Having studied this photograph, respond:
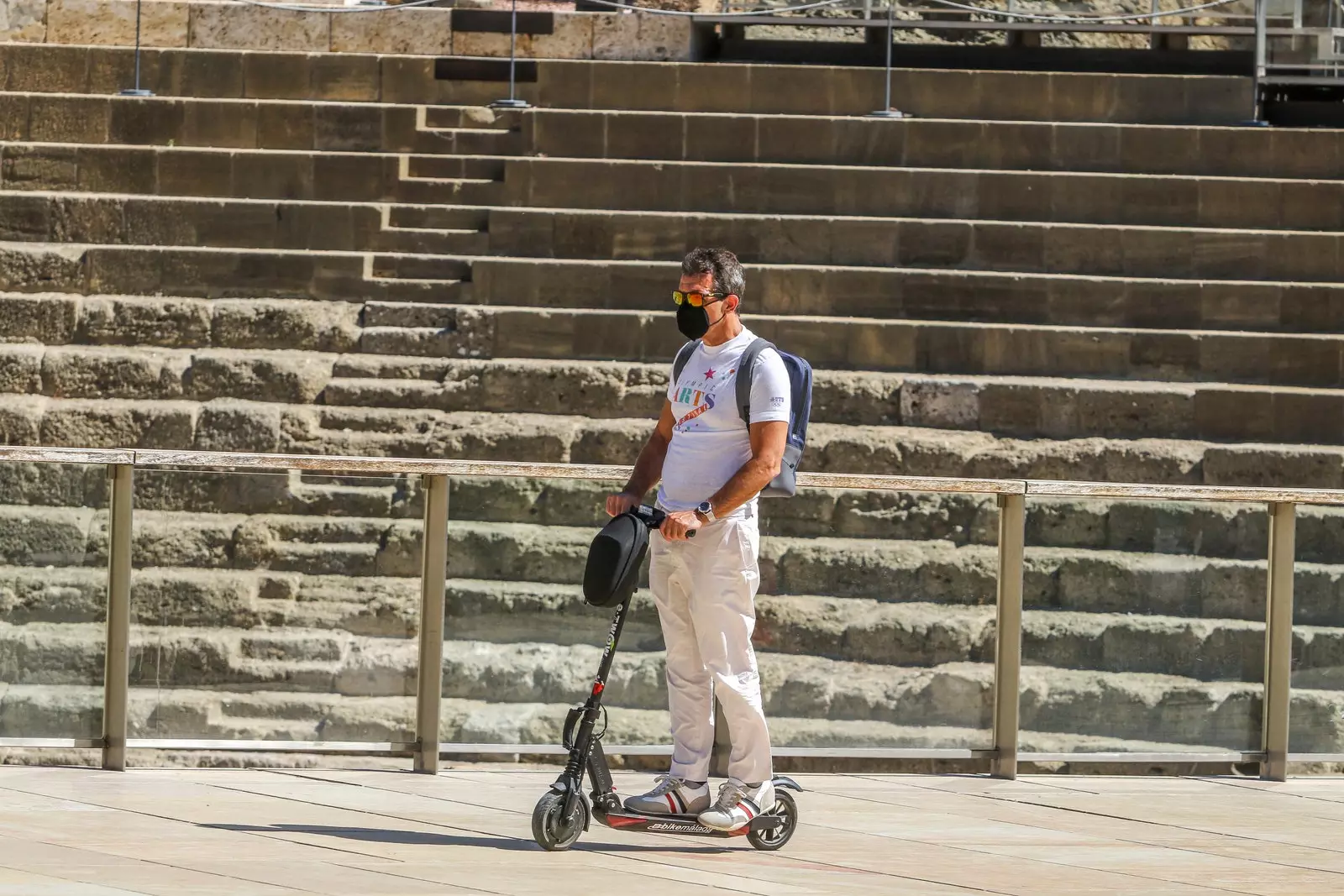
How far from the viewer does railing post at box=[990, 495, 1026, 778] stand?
7.25m

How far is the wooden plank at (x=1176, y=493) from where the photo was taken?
7234mm

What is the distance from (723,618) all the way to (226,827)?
5.56 feet

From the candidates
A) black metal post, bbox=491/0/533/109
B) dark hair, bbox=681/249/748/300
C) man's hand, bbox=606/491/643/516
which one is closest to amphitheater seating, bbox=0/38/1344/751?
black metal post, bbox=491/0/533/109

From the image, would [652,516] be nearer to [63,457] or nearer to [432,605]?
[432,605]

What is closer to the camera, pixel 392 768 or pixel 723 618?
pixel 723 618

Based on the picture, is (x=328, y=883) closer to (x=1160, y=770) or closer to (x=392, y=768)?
(x=392, y=768)

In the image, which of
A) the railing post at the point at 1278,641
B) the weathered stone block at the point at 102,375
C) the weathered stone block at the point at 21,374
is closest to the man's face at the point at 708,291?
the railing post at the point at 1278,641

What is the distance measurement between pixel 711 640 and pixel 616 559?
1.27ft

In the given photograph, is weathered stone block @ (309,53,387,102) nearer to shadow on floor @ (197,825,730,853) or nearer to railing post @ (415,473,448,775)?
railing post @ (415,473,448,775)

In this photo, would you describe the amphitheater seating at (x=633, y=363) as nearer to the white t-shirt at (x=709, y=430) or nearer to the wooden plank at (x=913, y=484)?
the wooden plank at (x=913, y=484)

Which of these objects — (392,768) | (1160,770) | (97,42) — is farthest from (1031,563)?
(97,42)

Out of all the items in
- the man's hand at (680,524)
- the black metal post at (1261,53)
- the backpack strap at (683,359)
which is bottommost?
the man's hand at (680,524)

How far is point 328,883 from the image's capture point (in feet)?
17.0

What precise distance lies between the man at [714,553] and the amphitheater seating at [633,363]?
1.19 m
